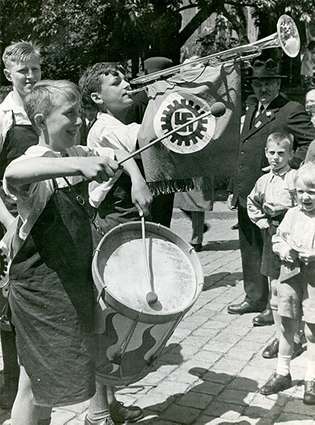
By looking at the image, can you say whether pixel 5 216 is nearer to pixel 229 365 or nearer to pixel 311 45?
pixel 229 365

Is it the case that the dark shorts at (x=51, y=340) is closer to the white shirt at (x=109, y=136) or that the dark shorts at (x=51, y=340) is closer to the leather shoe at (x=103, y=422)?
the leather shoe at (x=103, y=422)

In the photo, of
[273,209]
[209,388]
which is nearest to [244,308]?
[273,209]

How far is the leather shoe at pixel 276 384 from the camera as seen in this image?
12.6 ft

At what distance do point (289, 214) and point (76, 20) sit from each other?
8.35 m

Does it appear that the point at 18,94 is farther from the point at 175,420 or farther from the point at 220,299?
the point at 220,299

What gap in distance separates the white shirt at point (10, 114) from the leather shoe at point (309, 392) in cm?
204

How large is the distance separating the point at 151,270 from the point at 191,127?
1283mm

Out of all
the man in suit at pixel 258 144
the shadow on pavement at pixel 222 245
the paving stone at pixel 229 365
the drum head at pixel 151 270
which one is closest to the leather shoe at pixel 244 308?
the man in suit at pixel 258 144

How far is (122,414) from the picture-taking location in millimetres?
3527

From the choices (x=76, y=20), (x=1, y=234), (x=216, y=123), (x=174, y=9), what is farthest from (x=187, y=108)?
(x=174, y=9)

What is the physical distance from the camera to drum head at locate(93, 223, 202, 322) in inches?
114

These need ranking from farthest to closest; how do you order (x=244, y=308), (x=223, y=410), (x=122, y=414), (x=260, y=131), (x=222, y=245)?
1. (x=222, y=245)
2. (x=244, y=308)
3. (x=260, y=131)
4. (x=223, y=410)
5. (x=122, y=414)

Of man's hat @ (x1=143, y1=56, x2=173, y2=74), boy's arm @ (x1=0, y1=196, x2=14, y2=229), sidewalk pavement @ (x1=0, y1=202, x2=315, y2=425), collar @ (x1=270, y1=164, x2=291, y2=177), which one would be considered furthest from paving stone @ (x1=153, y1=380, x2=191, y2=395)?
man's hat @ (x1=143, y1=56, x2=173, y2=74)

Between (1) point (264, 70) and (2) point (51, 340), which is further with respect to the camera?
(1) point (264, 70)
